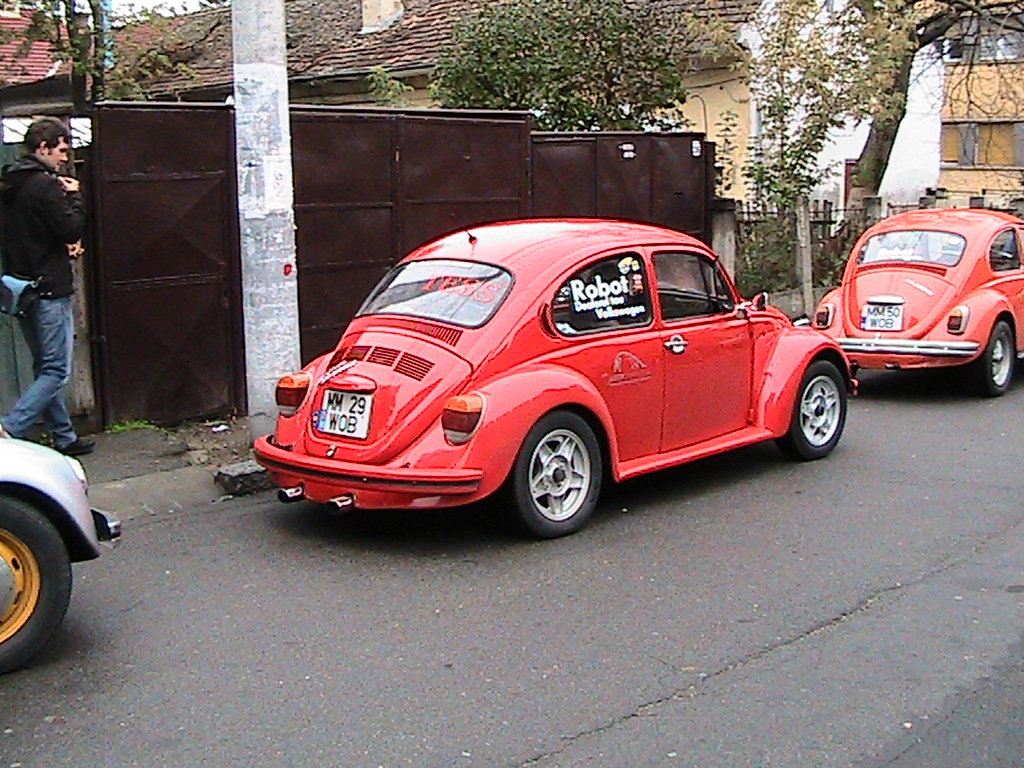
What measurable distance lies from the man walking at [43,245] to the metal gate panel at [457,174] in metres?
3.43

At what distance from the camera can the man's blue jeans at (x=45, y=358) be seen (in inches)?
314

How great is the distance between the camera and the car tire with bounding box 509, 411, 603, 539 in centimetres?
669

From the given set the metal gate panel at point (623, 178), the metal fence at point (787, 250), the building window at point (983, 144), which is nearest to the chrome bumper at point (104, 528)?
the metal gate panel at point (623, 178)

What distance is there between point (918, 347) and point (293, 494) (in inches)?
251

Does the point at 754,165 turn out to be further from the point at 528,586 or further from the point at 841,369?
the point at 528,586

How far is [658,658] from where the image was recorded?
5.25m

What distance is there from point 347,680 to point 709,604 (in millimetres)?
1787

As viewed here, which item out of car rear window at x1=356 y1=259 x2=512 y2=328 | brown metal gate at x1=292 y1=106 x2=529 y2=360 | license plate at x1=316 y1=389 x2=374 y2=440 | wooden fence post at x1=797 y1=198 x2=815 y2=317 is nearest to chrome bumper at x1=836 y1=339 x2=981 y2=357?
brown metal gate at x1=292 y1=106 x2=529 y2=360

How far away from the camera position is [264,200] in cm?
820

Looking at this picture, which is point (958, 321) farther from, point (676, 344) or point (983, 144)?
point (983, 144)

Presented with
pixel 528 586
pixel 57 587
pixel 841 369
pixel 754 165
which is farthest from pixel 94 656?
pixel 754 165

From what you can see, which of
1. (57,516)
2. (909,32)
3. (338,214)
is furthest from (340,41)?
(57,516)

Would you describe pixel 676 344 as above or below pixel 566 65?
below

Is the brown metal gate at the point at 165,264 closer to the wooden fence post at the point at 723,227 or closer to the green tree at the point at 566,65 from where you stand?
the green tree at the point at 566,65
